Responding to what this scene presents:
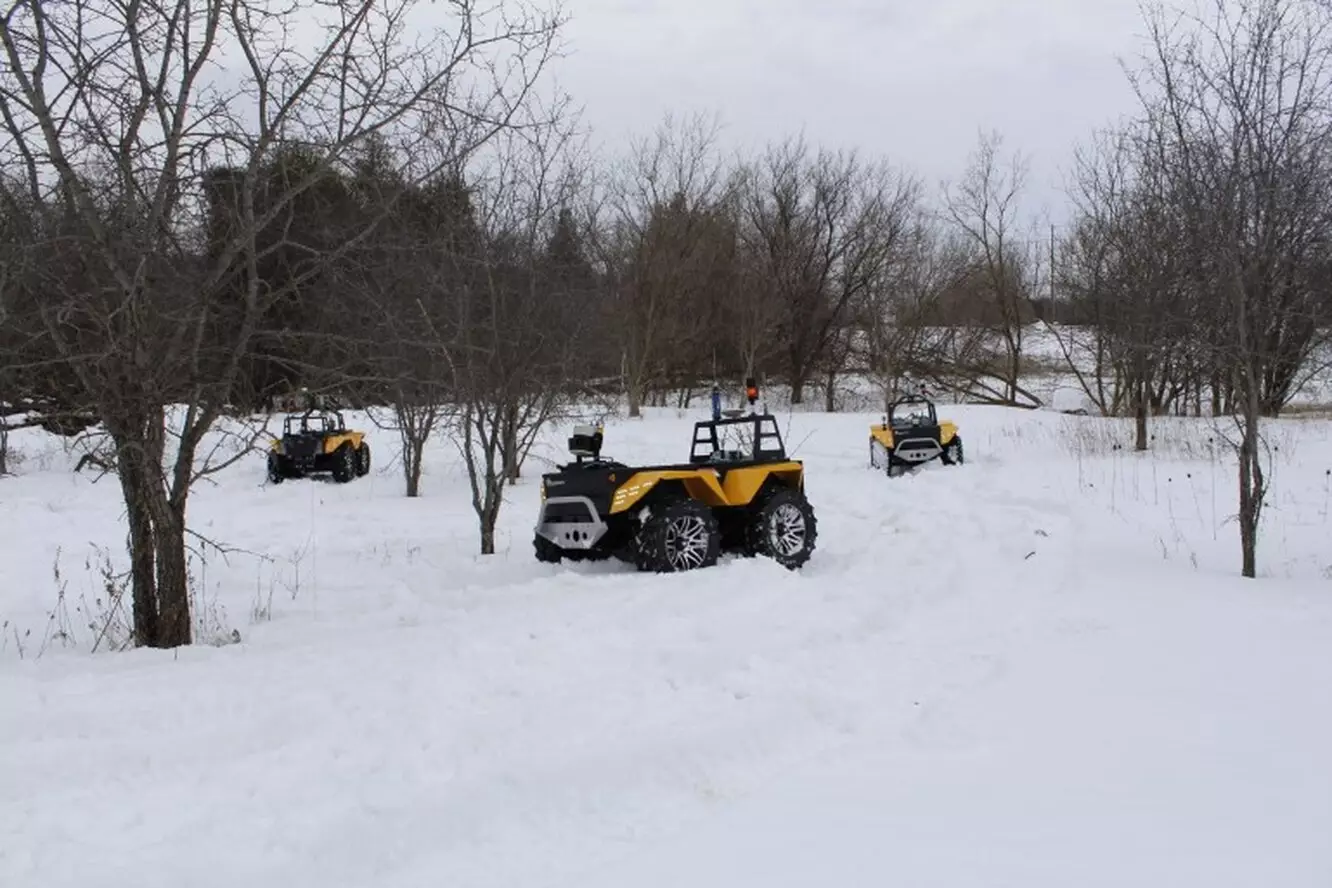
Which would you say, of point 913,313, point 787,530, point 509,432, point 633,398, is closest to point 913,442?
point 509,432

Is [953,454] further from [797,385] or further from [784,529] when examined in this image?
[797,385]

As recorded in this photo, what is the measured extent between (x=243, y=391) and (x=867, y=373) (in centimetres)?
3137

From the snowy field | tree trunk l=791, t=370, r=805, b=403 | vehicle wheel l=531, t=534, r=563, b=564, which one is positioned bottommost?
the snowy field

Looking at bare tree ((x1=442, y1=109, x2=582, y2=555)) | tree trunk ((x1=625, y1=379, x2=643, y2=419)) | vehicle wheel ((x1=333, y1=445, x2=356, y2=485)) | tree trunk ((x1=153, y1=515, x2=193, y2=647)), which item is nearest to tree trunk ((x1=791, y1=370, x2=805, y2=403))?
tree trunk ((x1=625, y1=379, x2=643, y2=419))

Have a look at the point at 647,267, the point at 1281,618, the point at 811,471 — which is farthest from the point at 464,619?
→ the point at 647,267

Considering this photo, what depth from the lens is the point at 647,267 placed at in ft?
98.9

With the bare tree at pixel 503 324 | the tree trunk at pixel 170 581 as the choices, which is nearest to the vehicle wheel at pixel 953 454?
the bare tree at pixel 503 324

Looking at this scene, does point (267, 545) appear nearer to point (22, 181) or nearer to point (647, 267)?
point (22, 181)

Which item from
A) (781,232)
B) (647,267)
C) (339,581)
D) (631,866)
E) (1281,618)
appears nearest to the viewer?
(631,866)

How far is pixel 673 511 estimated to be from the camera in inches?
291

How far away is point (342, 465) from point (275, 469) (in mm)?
1183

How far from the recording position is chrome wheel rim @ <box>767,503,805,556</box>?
7977mm

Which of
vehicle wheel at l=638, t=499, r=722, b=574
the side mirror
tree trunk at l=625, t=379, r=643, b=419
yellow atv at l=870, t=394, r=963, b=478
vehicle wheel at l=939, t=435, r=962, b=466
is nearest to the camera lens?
vehicle wheel at l=638, t=499, r=722, b=574

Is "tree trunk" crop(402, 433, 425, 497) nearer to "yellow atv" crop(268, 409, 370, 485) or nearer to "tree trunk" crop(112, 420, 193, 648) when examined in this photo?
"yellow atv" crop(268, 409, 370, 485)
